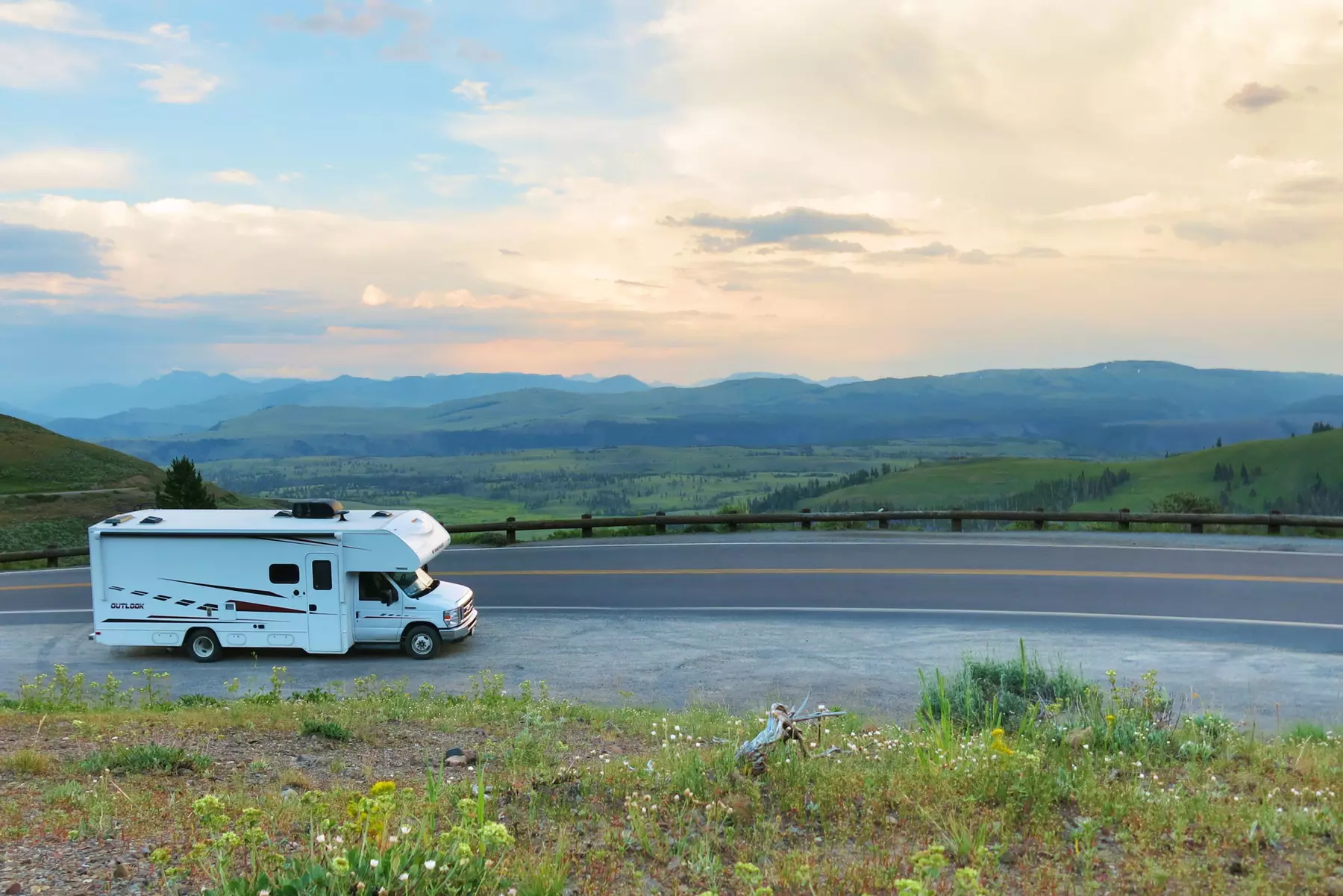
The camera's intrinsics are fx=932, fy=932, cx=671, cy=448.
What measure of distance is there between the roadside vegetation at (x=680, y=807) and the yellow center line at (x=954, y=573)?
12.5 meters

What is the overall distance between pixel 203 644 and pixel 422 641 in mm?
4096

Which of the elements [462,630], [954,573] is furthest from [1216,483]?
[462,630]

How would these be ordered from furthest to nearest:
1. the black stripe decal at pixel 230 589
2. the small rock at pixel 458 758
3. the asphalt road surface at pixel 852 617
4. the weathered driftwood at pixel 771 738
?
the black stripe decal at pixel 230 589 < the asphalt road surface at pixel 852 617 < the small rock at pixel 458 758 < the weathered driftwood at pixel 771 738

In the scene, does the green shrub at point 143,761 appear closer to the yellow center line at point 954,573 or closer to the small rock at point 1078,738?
the small rock at point 1078,738

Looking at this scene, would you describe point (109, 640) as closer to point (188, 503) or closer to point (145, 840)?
point (145, 840)

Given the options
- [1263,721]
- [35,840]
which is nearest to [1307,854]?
[1263,721]

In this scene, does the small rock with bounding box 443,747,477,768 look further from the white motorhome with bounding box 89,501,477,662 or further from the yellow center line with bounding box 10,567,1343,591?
the yellow center line with bounding box 10,567,1343,591

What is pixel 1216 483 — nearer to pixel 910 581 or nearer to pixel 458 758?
pixel 910 581

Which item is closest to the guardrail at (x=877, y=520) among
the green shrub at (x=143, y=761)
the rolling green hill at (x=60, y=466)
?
the green shrub at (x=143, y=761)

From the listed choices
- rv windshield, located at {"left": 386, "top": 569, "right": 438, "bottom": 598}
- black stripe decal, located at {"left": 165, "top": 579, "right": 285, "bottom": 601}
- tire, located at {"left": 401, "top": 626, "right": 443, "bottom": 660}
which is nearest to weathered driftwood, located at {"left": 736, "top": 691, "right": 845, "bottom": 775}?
tire, located at {"left": 401, "top": 626, "right": 443, "bottom": 660}

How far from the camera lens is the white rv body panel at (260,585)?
1702 centimetres

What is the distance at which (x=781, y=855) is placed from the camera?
577 cm

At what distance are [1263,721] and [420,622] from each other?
520 inches

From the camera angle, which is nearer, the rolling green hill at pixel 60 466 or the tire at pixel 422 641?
the tire at pixel 422 641
